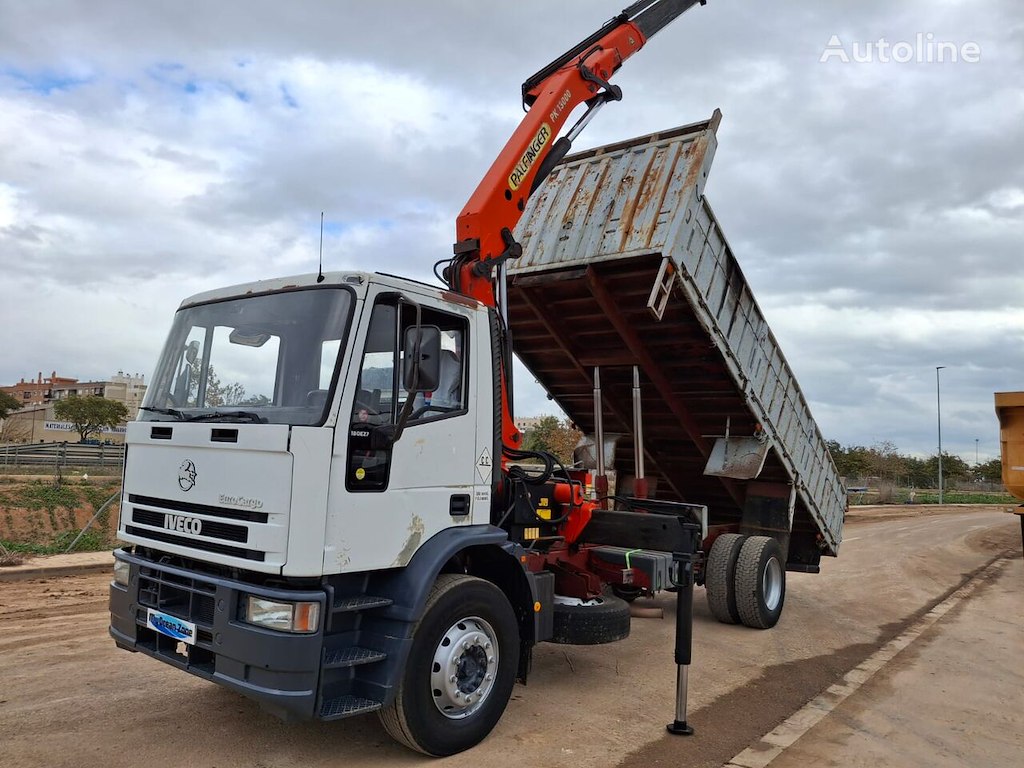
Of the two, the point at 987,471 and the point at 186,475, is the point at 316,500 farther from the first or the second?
the point at 987,471

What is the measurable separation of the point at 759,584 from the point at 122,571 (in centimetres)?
598

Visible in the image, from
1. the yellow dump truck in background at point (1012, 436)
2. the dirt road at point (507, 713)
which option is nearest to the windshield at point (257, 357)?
the dirt road at point (507, 713)

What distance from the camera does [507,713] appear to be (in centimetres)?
521

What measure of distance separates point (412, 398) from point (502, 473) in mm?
1412

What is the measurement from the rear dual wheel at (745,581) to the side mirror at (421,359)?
518 centimetres

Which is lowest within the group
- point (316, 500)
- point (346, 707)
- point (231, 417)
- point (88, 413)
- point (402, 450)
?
point (346, 707)

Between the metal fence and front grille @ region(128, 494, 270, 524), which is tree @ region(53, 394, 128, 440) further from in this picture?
front grille @ region(128, 494, 270, 524)

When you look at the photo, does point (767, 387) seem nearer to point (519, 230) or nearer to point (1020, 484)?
point (519, 230)

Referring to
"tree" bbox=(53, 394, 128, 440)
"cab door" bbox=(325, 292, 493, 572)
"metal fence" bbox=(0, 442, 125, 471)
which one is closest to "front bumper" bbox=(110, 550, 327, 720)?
"cab door" bbox=(325, 292, 493, 572)

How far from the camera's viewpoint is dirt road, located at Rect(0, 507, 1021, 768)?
4.44 m

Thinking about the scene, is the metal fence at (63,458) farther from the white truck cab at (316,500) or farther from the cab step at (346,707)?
the cab step at (346,707)

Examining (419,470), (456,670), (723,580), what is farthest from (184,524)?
(723,580)

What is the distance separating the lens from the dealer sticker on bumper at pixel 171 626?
412 cm

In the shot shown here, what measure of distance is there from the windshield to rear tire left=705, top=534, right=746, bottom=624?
549 centimetres
